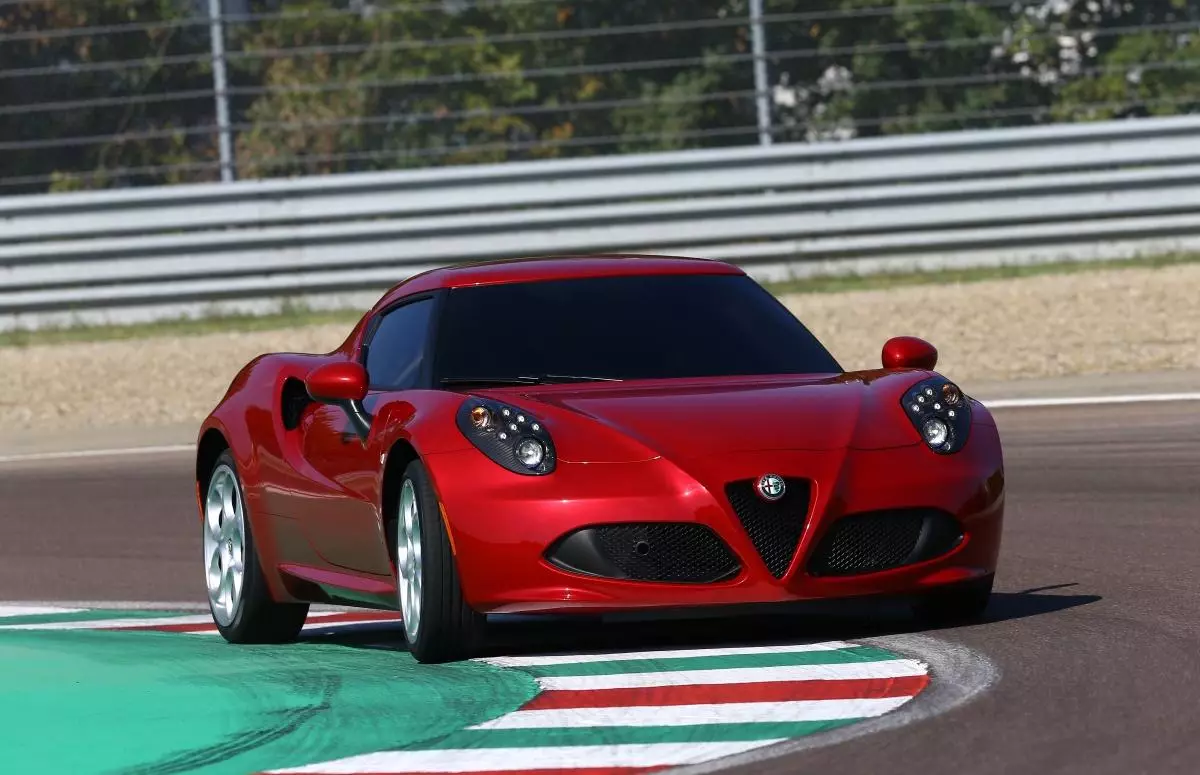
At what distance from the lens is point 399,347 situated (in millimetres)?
8445

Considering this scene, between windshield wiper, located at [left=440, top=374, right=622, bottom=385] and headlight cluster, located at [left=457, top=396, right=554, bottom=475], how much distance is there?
1.77 ft

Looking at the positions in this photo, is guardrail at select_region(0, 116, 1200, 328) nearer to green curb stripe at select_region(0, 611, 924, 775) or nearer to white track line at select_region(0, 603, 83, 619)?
white track line at select_region(0, 603, 83, 619)

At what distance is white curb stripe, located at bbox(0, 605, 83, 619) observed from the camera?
32.2ft

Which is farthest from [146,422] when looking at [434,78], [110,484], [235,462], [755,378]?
[755,378]

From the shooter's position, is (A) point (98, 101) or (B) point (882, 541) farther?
(A) point (98, 101)

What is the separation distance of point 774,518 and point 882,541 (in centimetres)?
34

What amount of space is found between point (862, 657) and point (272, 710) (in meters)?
1.58

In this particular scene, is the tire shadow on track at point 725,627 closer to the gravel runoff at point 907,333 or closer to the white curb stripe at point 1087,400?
the white curb stripe at point 1087,400

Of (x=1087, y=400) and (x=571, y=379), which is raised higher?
(x=571, y=379)

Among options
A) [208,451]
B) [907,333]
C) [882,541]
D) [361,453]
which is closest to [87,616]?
[208,451]

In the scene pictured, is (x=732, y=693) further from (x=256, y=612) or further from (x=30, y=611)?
(x=30, y=611)

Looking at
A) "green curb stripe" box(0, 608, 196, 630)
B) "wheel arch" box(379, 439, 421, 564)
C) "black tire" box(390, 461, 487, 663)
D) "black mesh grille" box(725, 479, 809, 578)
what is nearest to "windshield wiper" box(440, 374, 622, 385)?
"wheel arch" box(379, 439, 421, 564)

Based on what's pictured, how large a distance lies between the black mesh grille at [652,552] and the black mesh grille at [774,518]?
9 cm

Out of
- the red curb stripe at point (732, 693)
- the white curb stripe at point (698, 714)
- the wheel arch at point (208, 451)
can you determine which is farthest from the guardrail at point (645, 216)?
the white curb stripe at point (698, 714)
